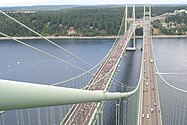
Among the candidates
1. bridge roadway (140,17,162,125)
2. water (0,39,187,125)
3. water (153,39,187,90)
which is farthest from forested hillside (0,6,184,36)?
bridge roadway (140,17,162,125)

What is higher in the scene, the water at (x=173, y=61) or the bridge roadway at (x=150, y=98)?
the water at (x=173, y=61)

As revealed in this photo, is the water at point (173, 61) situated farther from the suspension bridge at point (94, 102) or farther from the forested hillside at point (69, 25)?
the forested hillside at point (69, 25)

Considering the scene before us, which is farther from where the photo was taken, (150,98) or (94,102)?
(150,98)

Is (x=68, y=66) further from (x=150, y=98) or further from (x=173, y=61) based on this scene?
(x=173, y=61)

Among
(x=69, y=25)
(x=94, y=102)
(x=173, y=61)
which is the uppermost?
(x=69, y=25)

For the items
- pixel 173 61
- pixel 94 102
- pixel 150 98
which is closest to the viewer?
pixel 94 102

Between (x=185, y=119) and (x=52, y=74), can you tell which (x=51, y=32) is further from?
(x=185, y=119)

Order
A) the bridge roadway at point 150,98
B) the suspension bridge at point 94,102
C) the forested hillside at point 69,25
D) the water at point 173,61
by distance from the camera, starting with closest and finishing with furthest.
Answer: the suspension bridge at point 94,102 < the bridge roadway at point 150,98 < the water at point 173,61 < the forested hillside at point 69,25

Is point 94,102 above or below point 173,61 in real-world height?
above

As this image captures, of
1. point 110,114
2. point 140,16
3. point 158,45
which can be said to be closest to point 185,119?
point 110,114

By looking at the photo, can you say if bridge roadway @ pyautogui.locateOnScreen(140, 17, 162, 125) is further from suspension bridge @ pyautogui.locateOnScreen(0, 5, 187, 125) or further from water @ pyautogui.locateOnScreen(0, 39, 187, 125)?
water @ pyautogui.locateOnScreen(0, 39, 187, 125)

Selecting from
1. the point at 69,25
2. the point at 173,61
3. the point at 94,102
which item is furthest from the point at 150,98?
the point at 69,25

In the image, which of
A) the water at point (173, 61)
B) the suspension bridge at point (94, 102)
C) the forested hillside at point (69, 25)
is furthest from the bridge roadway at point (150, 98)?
the forested hillside at point (69, 25)
